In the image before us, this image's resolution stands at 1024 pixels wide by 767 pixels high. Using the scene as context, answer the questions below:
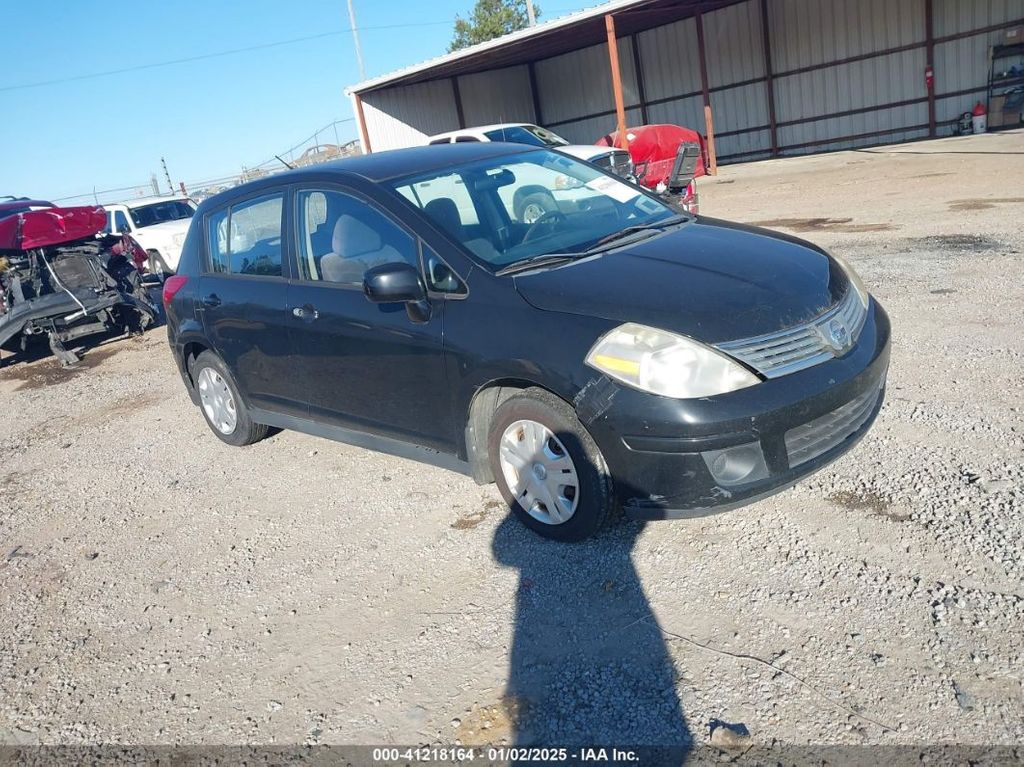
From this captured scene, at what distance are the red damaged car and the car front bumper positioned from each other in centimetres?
868

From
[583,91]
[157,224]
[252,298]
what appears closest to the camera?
[252,298]

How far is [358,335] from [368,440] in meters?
0.63

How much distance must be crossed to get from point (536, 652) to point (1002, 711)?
147 cm

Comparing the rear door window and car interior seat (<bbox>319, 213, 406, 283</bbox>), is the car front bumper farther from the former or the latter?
the rear door window

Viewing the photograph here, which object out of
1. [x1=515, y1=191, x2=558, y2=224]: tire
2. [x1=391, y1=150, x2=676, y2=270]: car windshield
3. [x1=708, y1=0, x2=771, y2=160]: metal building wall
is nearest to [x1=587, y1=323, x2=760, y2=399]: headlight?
[x1=391, y1=150, x2=676, y2=270]: car windshield

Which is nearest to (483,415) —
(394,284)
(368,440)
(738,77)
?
(394,284)

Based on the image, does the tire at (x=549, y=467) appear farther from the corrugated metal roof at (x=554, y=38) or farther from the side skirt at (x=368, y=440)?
the corrugated metal roof at (x=554, y=38)

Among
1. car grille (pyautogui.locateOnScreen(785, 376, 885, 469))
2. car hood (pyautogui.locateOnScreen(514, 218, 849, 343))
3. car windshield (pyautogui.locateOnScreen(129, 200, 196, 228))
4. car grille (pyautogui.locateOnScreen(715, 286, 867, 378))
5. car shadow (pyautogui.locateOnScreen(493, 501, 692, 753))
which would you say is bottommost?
car shadow (pyautogui.locateOnScreen(493, 501, 692, 753))

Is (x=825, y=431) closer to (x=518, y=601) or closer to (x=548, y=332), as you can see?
(x=548, y=332)

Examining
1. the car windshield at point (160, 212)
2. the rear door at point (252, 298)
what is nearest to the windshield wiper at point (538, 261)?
the rear door at point (252, 298)

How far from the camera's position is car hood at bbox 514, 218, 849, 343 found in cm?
321

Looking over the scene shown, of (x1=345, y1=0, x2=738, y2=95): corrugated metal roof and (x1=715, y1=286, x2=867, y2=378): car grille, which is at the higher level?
(x1=345, y1=0, x2=738, y2=95): corrugated metal roof

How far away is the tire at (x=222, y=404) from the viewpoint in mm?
5406

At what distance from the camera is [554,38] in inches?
878
